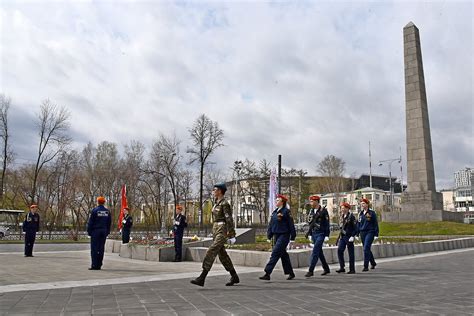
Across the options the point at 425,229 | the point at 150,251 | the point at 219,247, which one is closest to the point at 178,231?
the point at 150,251

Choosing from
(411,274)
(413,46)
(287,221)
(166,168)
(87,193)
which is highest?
(413,46)

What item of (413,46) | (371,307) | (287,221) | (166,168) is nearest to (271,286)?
(287,221)

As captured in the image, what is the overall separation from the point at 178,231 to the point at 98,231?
3068 millimetres

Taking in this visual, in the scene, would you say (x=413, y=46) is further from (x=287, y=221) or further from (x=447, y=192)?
(x=447, y=192)

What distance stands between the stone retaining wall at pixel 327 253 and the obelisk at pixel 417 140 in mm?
10035

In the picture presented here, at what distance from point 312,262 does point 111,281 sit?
4.38m

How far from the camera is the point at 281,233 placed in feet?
29.0

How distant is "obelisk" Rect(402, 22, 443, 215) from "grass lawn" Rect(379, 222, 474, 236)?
66.2 inches

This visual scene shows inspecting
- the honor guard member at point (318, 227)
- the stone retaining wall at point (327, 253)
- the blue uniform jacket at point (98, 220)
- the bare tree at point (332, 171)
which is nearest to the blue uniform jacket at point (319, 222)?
the honor guard member at point (318, 227)

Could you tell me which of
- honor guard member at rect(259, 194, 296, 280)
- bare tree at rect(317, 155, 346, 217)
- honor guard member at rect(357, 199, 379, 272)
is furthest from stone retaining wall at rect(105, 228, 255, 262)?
bare tree at rect(317, 155, 346, 217)

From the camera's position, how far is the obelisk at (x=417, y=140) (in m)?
30.4

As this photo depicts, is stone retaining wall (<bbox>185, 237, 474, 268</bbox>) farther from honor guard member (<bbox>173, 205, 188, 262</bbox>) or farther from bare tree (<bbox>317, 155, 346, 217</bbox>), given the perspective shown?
bare tree (<bbox>317, 155, 346, 217</bbox>)

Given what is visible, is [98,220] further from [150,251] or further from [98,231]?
[150,251]

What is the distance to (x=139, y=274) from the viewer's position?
9.92 meters
